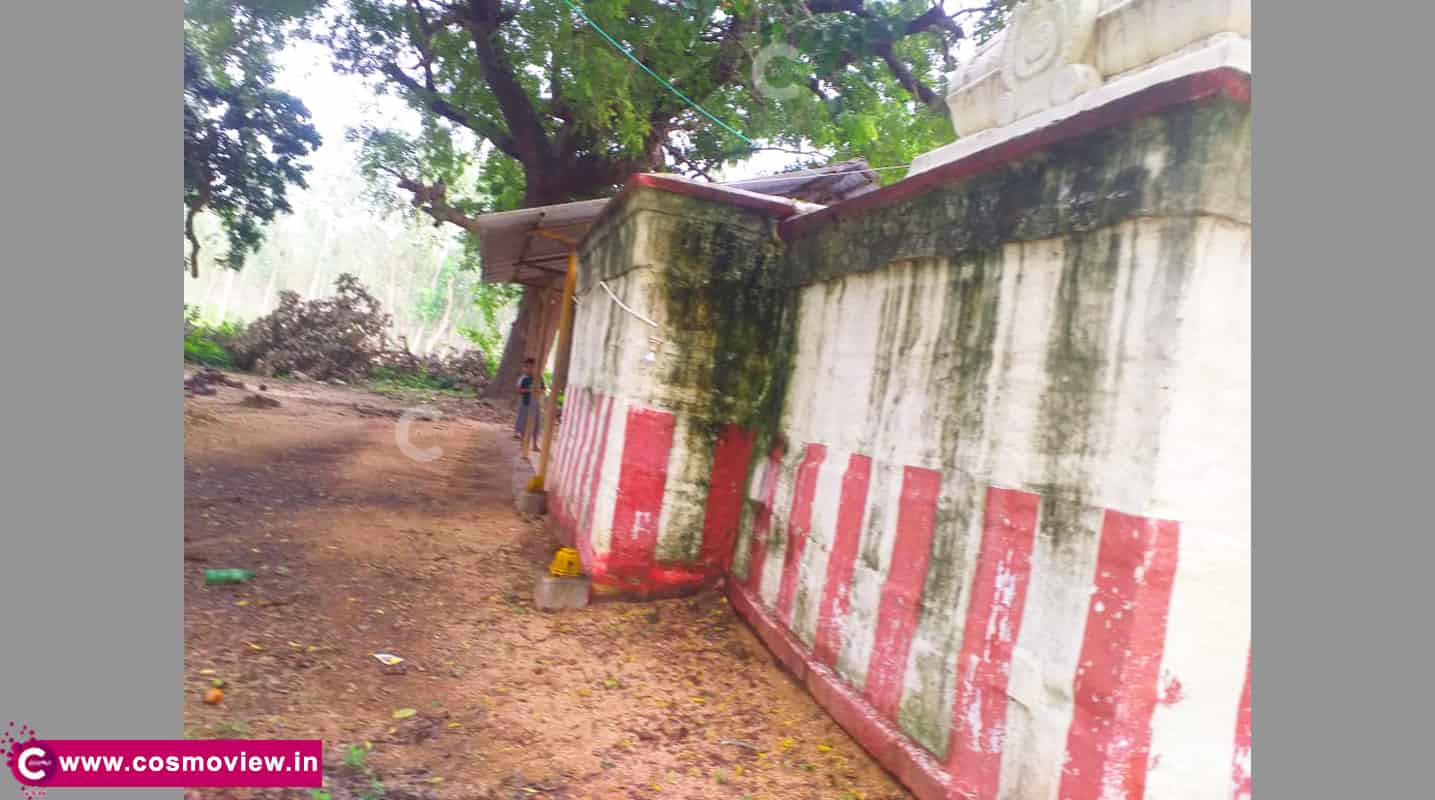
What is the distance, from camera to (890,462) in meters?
3.69

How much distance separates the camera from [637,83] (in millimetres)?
11609

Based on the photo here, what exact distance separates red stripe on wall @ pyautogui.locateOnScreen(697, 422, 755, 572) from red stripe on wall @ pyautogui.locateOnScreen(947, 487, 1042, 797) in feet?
7.95

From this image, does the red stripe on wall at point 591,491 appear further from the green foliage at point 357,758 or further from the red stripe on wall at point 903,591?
the red stripe on wall at point 903,591

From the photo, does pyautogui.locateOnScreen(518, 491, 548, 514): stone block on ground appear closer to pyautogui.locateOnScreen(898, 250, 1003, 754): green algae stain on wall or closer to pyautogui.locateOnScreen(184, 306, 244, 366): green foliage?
pyautogui.locateOnScreen(898, 250, 1003, 754): green algae stain on wall

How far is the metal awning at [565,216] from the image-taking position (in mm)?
7766

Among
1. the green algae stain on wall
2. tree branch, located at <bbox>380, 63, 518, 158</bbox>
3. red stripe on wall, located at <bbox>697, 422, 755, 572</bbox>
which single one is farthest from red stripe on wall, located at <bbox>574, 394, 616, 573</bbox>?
tree branch, located at <bbox>380, 63, 518, 158</bbox>

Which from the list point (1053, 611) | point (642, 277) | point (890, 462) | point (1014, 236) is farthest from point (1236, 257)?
point (642, 277)

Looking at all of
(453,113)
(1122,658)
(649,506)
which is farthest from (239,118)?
(1122,658)

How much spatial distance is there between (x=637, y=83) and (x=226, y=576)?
8993 millimetres

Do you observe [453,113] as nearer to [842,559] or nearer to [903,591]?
[842,559]

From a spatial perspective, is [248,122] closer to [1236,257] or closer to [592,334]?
[592,334]

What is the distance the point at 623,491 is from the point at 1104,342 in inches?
125

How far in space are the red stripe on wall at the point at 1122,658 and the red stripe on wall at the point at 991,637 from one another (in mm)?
322

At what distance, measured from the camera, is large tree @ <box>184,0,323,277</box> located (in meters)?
9.52
